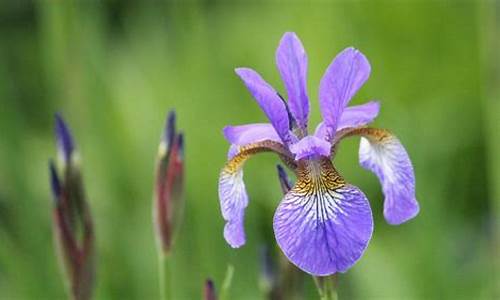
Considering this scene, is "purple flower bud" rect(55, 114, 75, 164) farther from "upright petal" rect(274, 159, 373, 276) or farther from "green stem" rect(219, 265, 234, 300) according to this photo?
"upright petal" rect(274, 159, 373, 276)

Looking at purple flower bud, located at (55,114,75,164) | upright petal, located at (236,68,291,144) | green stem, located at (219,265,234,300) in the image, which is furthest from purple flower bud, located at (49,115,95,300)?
upright petal, located at (236,68,291,144)

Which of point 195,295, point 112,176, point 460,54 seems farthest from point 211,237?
point 460,54

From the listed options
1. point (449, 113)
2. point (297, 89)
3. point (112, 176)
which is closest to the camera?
point (297, 89)

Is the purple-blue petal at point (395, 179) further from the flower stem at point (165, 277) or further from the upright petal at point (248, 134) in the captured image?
the flower stem at point (165, 277)

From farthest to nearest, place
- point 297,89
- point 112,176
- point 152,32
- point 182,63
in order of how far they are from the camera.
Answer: point 152,32 < point 182,63 < point 112,176 < point 297,89

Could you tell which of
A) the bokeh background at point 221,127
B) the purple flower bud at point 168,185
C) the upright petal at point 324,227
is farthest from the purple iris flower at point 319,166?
the bokeh background at point 221,127

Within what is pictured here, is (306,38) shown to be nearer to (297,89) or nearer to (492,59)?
(492,59)

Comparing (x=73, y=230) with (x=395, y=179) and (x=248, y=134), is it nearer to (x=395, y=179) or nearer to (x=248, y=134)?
(x=248, y=134)
